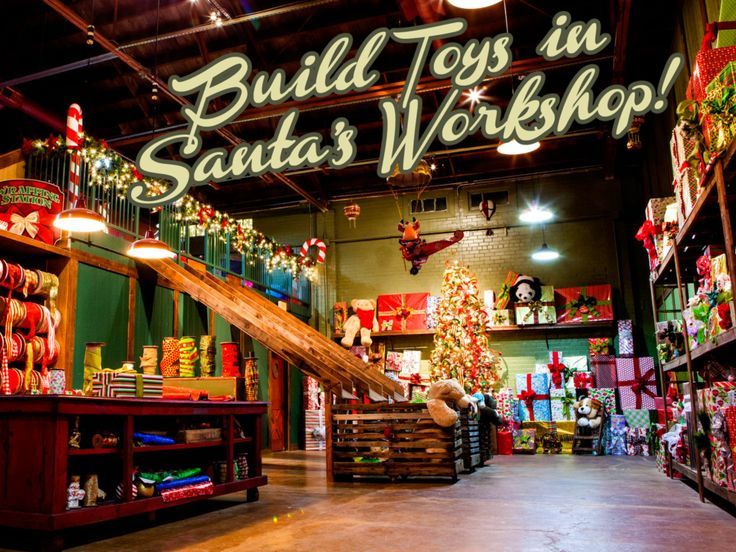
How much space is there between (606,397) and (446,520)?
7.93 metres

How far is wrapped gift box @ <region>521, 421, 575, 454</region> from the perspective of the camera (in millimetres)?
11242

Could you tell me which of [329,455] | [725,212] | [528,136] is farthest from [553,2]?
[329,455]

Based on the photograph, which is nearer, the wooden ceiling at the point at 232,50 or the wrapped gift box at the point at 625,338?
the wooden ceiling at the point at 232,50

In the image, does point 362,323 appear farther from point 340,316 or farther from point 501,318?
point 501,318

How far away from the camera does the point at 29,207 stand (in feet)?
22.3

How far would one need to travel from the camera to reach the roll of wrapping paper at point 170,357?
824cm

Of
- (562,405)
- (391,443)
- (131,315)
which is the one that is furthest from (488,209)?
(131,315)

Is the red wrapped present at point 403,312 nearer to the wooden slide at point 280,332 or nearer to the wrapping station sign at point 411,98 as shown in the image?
the wooden slide at point 280,332

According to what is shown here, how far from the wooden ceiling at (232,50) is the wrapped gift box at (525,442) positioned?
5.36m

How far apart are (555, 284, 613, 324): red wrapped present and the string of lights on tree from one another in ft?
18.0

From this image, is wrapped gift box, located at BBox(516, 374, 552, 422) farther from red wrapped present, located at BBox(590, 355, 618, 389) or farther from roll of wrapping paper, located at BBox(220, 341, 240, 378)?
roll of wrapping paper, located at BBox(220, 341, 240, 378)

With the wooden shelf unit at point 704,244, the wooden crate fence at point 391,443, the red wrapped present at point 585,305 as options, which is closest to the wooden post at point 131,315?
the wooden crate fence at point 391,443

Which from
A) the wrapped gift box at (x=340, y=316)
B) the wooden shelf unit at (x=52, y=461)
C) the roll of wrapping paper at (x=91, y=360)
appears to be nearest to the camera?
the wooden shelf unit at (x=52, y=461)

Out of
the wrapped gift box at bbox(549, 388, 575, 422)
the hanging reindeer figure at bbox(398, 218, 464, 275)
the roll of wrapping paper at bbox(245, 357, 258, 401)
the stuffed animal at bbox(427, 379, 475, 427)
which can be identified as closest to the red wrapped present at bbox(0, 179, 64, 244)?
the roll of wrapping paper at bbox(245, 357, 258, 401)
